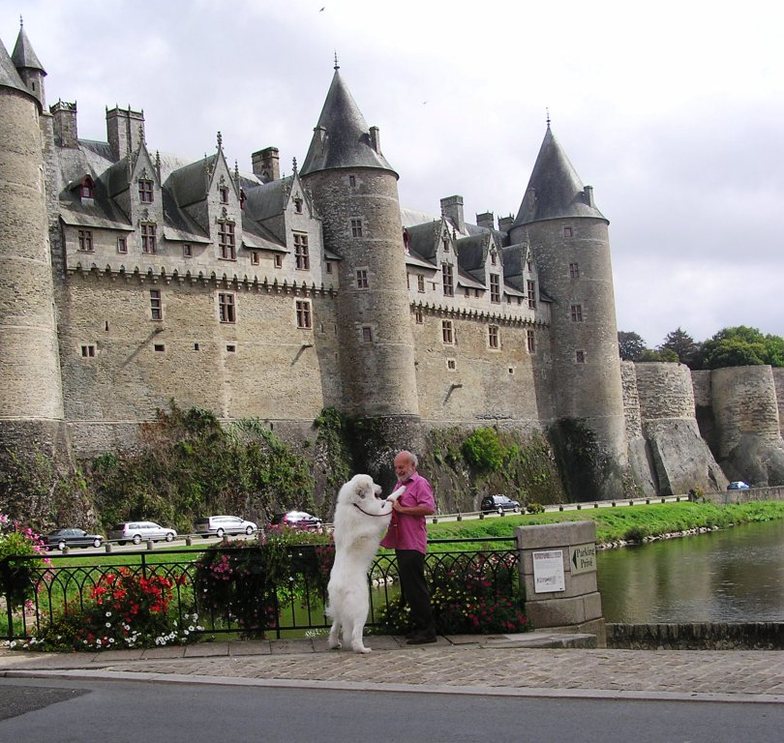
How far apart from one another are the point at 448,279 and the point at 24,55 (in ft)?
71.8

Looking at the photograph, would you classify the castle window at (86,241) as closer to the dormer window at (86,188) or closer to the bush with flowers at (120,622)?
the dormer window at (86,188)

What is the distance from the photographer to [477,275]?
5453cm

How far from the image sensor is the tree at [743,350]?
288 feet

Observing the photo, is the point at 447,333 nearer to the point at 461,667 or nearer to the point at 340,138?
the point at 340,138

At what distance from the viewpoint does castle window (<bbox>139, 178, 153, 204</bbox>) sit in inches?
1522

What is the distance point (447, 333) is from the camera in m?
51.2

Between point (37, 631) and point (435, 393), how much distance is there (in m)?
37.8

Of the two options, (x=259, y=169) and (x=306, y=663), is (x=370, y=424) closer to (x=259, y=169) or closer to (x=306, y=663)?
(x=259, y=169)

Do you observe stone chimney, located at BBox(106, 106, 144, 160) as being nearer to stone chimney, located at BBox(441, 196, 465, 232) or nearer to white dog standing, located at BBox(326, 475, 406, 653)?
stone chimney, located at BBox(441, 196, 465, 232)

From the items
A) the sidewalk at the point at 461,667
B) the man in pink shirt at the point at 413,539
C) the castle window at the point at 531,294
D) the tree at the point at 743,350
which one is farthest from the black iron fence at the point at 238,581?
the tree at the point at 743,350

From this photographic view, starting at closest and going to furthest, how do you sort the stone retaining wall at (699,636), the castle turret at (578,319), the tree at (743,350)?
the stone retaining wall at (699,636)
the castle turret at (578,319)
the tree at (743,350)

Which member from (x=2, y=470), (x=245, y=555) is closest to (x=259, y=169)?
(x=2, y=470)

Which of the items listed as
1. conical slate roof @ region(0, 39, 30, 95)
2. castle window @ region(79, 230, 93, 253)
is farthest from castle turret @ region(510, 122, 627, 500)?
conical slate roof @ region(0, 39, 30, 95)

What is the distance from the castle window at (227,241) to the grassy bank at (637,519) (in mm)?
12033
